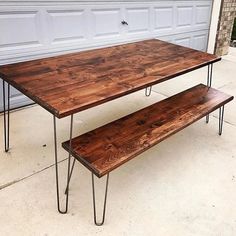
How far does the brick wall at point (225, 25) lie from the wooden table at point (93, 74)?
9.00 ft

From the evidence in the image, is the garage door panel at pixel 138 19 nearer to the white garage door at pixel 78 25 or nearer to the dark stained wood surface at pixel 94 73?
the white garage door at pixel 78 25

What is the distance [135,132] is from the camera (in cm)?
184

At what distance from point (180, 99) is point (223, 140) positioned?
569mm

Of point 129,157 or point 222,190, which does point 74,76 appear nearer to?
point 129,157

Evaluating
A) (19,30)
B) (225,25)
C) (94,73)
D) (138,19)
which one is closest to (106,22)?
(138,19)

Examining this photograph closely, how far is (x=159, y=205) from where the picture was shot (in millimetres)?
1780

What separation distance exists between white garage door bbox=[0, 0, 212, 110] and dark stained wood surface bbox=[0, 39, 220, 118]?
74 cm

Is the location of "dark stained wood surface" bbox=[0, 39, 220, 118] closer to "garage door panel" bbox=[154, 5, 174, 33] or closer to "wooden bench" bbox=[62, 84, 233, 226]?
"wooden bench" bbox=[62, 84, 233, 226]

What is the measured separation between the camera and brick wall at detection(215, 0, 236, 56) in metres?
4.80

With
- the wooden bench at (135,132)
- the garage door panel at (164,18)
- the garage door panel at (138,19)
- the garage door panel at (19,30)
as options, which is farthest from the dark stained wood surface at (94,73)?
the garage door panel at (164,18)

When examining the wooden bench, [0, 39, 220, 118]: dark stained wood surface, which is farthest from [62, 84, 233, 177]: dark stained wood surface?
[0, 39, 220, 118]: dark stained wood surface

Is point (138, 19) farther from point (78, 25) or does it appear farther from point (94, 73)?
point (94, 73)

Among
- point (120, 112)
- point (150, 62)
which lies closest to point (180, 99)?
point (150, 62)

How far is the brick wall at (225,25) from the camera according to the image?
4805 mm
